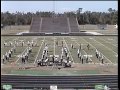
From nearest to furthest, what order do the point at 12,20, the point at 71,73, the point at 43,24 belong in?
the point at 71,73, the point at 43,24, the point at 12,20

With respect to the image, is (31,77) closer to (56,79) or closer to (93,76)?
(56,79)

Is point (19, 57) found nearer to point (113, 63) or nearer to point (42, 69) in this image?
point (42, 69)

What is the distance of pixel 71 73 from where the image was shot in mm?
8750

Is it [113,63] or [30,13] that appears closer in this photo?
[113,63]

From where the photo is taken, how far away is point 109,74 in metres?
8.51

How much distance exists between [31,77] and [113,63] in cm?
381

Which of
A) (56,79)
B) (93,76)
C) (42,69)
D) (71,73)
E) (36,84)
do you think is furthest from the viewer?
(42,69)

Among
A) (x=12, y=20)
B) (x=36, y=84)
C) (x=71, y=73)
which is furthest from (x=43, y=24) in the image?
(x=36, y=84)

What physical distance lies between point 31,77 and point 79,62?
3216 millimetres

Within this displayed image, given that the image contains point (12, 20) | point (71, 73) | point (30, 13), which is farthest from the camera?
point (30, 13)

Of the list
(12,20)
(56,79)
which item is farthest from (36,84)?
(12,20)

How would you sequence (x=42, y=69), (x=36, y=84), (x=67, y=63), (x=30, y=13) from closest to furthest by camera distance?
(x=36, y=84) < (x=42, y=69) < (x=67, y=63) < (x=30, y=13)

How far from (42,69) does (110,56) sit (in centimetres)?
388

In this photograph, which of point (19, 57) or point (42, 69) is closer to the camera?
point (42, 69)
